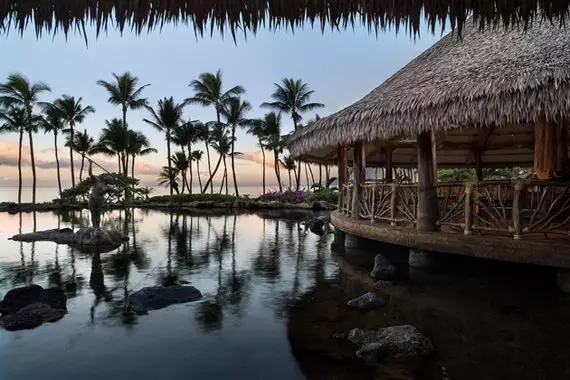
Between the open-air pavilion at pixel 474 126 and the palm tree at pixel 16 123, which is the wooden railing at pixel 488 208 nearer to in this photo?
the open-air pavilion at pixel 474 126

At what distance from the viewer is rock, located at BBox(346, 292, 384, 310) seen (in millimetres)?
5562

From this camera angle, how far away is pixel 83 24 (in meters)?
3.41

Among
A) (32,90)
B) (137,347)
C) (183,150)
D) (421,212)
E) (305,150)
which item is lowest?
(137,347)

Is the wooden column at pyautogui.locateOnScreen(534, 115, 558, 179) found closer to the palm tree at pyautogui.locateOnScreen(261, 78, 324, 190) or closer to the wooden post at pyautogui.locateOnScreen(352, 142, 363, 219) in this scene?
the wooden post at pyautogui.locateOnScreen(352, 142, 363, 219)

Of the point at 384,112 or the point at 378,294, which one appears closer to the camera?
the point at 378,294

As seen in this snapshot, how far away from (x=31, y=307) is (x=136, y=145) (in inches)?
1311

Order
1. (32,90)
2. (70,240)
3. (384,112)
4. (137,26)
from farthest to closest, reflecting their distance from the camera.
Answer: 1. (32,90)
2. (70,240)
3. (384,112)
4. (137,26)

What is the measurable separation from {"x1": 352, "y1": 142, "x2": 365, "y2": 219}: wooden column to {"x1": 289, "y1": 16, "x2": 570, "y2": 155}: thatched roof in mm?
1040

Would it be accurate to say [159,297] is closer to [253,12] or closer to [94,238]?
[253,12]

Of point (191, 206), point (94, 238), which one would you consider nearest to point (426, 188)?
point (94, 238)

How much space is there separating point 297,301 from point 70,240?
7985mm

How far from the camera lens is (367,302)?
5602 millimetres

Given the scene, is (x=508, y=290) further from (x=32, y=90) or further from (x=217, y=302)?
(x=32, y=90)

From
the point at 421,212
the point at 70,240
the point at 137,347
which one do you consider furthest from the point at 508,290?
the point at 70,240
